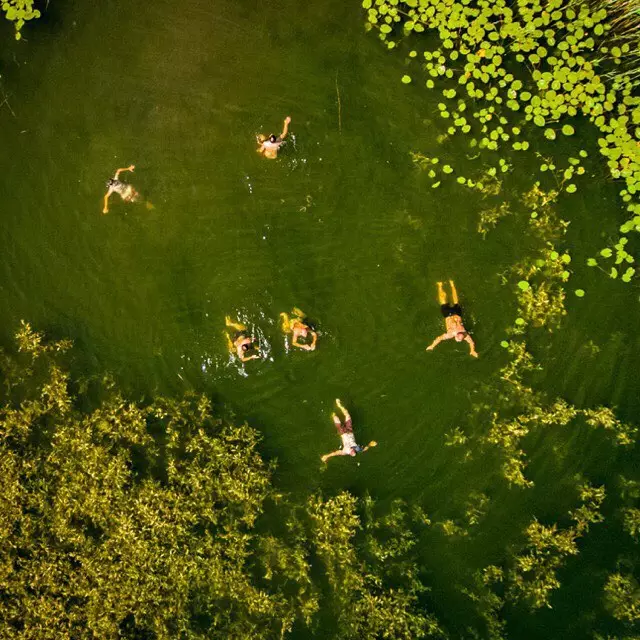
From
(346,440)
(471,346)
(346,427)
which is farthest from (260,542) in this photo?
(471,346)

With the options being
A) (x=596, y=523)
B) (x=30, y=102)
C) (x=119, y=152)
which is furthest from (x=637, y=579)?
(x=30, y=102)

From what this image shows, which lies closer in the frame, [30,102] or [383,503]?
[383,503]

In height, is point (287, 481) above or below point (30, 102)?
below

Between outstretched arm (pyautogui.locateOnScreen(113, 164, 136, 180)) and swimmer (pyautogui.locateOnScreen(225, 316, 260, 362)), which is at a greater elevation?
outstretched arm (pyautogui.locateOnScreen(113, 164, 136, 180))

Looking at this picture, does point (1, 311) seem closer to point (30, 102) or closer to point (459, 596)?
point (30, 102)

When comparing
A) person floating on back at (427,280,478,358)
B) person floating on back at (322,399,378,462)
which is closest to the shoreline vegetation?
person floating on back at (322,399,378,462)

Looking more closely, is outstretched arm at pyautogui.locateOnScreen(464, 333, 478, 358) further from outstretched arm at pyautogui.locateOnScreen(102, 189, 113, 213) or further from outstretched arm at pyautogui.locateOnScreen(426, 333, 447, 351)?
outstretched arm at pyautogui.locateOnScreen(102, 189, 113, 213)
